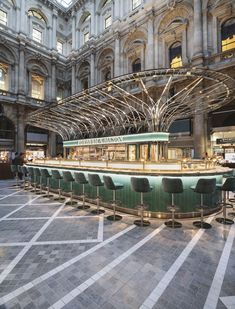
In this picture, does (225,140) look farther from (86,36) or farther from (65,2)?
(65,2)

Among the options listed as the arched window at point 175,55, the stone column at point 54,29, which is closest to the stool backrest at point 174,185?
the arched window at point 175,55

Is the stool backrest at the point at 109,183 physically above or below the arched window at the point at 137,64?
below

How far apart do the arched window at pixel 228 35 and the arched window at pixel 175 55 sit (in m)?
2.80

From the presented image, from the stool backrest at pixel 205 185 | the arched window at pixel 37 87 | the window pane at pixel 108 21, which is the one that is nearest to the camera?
the stool backrest at pixel 205 185

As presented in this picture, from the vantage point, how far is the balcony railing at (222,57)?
1062cm

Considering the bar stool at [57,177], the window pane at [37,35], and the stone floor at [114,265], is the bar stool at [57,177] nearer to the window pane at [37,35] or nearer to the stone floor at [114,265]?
the stone floor at [114,265]

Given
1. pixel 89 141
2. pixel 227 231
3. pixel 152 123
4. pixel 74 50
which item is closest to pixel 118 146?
pixel 89 141

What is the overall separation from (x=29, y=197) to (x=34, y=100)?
48.5ft

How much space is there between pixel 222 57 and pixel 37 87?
59.4 feet

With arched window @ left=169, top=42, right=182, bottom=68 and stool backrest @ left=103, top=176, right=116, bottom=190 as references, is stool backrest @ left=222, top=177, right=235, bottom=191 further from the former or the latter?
arched window @ left=169, top=42, right=182, bottom=68

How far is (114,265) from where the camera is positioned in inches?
113

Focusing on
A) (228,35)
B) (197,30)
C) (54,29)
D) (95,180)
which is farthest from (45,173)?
(54,29)

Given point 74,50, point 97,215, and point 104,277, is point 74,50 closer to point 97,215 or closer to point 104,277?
point 97,215

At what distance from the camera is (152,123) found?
7125 mm
